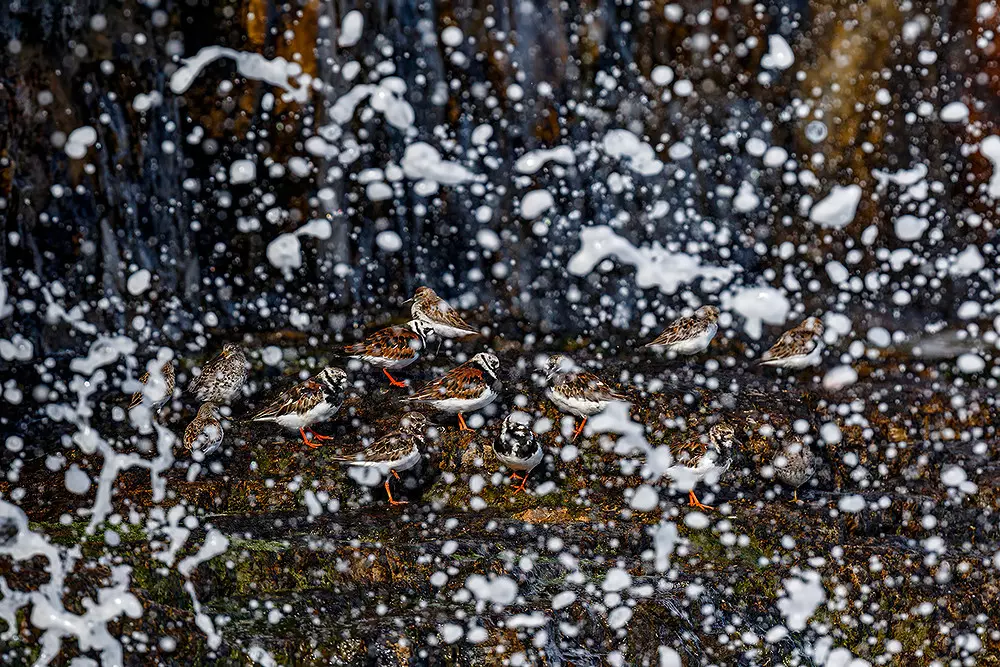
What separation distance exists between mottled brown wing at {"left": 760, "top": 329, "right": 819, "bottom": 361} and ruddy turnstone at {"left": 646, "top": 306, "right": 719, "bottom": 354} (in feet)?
1.64

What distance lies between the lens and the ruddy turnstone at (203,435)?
6.30 metres

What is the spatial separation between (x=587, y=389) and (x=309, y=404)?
1904mm

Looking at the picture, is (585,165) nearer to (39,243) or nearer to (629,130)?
(629,130)

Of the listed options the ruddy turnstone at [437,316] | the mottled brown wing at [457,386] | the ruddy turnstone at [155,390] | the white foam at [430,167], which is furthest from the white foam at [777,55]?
the ruddy turnstone at [155,390]

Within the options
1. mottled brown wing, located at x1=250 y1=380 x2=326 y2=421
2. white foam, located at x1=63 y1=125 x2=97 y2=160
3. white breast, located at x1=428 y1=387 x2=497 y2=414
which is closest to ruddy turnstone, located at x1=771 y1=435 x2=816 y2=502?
white breast, located at x1=428 y1=387 x2=497 y2=414

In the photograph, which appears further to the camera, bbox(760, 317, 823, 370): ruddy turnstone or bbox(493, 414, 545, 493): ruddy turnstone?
bbox(760, 317, 823, 370): ruddy turnstone

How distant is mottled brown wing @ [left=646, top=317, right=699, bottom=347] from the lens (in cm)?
736

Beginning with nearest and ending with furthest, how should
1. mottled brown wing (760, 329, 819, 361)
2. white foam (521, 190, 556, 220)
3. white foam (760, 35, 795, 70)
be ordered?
mottled brown wing (760, 329, 819, 361), white foam (760, 35, 795, 70), white foam (521, 190, 556, 220)

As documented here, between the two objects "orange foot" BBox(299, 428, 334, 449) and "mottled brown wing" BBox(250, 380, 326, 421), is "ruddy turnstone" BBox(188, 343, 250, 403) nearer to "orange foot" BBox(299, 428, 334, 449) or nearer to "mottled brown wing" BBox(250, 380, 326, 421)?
"mottled brown wing" BBox(250, 380, 326, 421)

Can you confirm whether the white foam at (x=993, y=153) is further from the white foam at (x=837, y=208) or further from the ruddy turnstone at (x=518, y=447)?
the ruddy turnstone at (x=518, y=447)

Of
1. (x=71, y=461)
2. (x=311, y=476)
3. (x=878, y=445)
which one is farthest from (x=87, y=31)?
(x=878, y=445)

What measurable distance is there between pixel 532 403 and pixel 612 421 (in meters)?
0.61

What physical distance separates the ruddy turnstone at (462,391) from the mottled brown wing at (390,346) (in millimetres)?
468

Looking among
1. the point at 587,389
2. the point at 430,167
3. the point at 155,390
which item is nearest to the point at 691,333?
the point at 587,389
